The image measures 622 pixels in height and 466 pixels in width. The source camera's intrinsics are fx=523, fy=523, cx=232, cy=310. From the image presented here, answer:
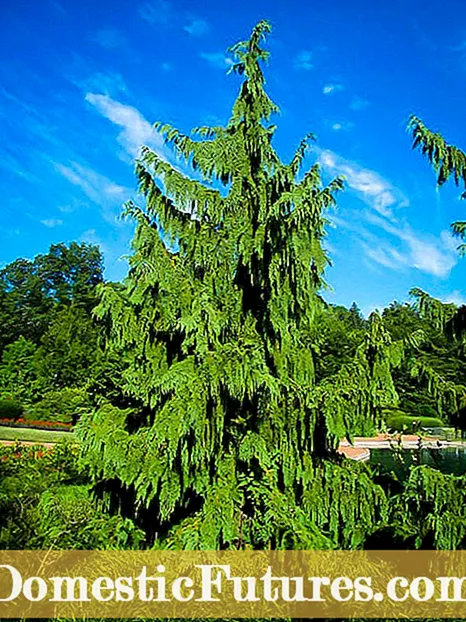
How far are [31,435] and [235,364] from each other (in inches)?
725

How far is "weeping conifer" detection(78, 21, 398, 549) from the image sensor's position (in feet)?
15.2

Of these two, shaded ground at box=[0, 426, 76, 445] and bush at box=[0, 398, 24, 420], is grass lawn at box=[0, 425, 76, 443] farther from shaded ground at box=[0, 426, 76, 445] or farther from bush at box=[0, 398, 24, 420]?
bush at box=[0, 398, 24, 420]

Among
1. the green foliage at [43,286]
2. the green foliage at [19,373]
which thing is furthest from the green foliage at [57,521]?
the green foliage at [43,286]

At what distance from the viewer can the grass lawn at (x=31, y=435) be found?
19531mm

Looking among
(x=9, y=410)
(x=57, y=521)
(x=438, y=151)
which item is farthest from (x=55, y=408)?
(x=438, y=151)

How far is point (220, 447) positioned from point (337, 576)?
1507mm

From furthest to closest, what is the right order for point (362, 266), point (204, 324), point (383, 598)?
point (362, 266) → point (204, 324) → point (383, 598)

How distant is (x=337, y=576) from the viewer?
459cm

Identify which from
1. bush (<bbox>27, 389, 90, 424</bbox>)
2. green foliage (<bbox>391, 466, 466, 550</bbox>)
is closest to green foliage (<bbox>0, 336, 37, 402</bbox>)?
bush (<bbox>27, 389, 90, 424</bbox>)

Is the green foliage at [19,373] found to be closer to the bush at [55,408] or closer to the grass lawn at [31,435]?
the bush at [55,408]

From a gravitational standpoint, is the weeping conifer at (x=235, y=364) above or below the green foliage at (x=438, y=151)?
below

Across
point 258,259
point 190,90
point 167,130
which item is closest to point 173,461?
point 258,259

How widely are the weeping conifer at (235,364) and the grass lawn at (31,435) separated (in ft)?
48.9

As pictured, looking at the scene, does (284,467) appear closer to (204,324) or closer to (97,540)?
(204,324)
